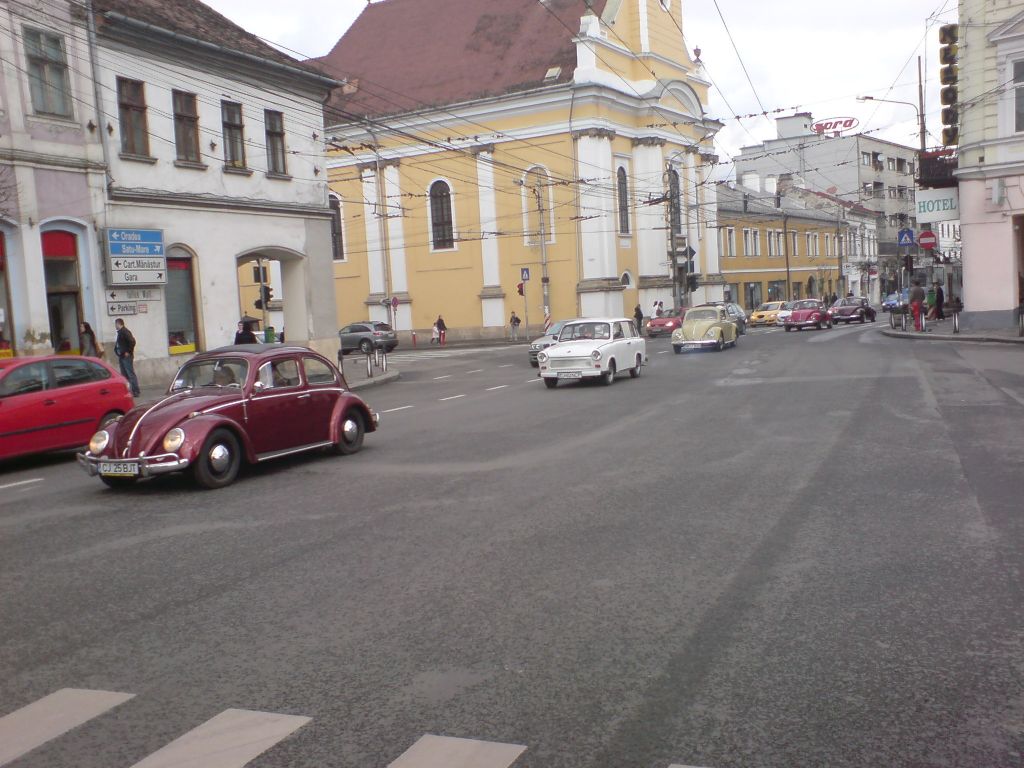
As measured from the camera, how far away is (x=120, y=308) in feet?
78.6

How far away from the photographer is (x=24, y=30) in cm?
2131

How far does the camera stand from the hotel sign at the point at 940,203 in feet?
117

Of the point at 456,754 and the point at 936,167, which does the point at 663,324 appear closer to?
the point at 936,167

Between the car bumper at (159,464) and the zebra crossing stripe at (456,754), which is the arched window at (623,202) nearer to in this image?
the car bumper at (159,464)

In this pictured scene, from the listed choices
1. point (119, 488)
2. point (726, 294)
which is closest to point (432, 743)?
point (119, 488)

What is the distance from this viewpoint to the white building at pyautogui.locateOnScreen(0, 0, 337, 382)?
21516 mm

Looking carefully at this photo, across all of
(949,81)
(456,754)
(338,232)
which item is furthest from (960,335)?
(338,232)

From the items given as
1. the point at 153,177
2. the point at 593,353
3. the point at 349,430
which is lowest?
the point at 349,430

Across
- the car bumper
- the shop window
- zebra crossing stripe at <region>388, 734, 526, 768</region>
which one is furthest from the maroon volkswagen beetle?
the shop window

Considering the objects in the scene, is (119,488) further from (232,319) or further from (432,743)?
(232,319)

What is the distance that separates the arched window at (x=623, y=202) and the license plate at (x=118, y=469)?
4677cm

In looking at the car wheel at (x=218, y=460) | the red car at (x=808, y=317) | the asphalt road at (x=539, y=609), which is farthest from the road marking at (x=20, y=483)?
the red car at (x=808, y=317)

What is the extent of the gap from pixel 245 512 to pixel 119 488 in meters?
2.56

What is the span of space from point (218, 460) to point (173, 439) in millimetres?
551
